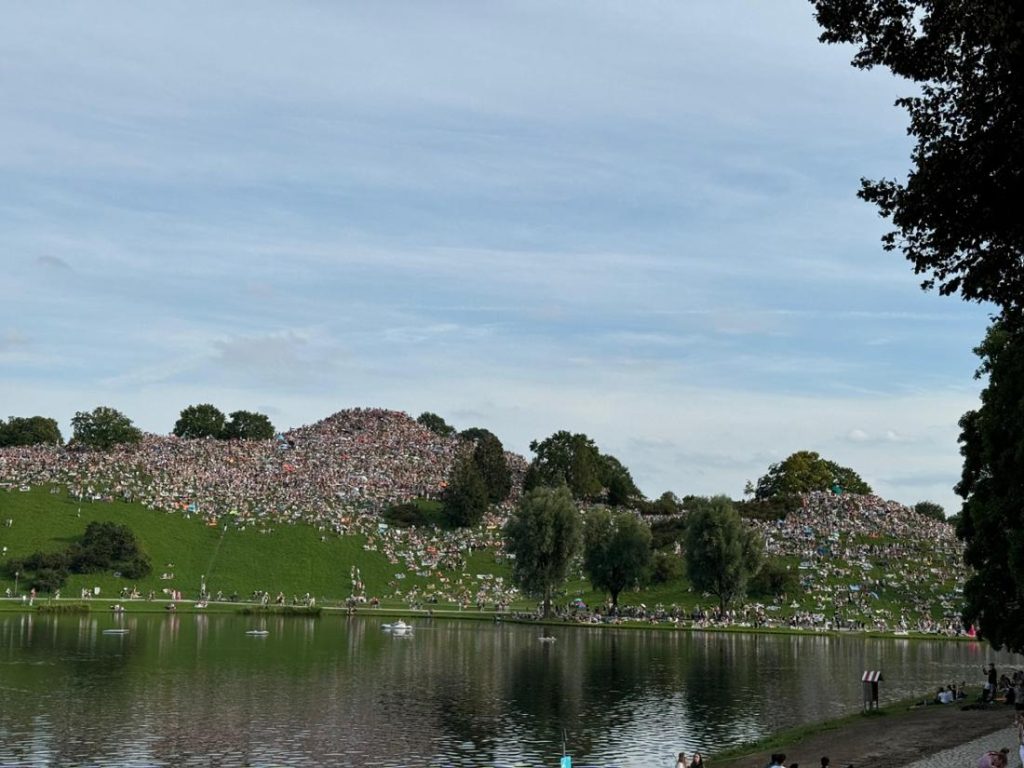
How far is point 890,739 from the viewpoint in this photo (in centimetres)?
4041

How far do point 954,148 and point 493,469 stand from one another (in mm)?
147057

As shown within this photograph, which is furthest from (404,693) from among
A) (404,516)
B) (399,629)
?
(404,516)

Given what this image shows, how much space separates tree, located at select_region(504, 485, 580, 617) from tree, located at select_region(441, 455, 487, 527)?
135 ft

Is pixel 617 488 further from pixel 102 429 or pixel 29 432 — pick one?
→ pixel 29 432

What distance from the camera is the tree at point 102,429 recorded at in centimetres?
17150

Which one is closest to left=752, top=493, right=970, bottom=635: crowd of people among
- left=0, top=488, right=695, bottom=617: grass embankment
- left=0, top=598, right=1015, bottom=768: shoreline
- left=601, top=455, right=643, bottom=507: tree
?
left=0, top=488, right=695, bottom=617: grass embankment

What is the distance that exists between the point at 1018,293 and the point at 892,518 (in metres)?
130

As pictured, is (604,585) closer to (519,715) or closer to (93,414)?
(519,715)

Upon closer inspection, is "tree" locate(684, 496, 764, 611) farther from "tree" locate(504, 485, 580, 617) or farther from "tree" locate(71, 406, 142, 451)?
"tree" locate(71, 406, 142, 451)

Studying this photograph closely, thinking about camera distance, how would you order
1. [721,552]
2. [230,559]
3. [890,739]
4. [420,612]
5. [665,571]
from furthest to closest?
[230,559], [665,571], [420,612], [721,552], [890,739]

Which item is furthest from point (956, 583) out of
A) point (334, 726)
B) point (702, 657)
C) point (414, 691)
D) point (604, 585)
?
point (334, 726)

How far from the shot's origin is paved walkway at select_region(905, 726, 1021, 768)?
33.3 metres

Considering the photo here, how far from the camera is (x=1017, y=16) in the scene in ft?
64.7

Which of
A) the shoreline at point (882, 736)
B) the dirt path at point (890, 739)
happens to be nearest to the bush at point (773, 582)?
the shoreline at point (882, 736)
